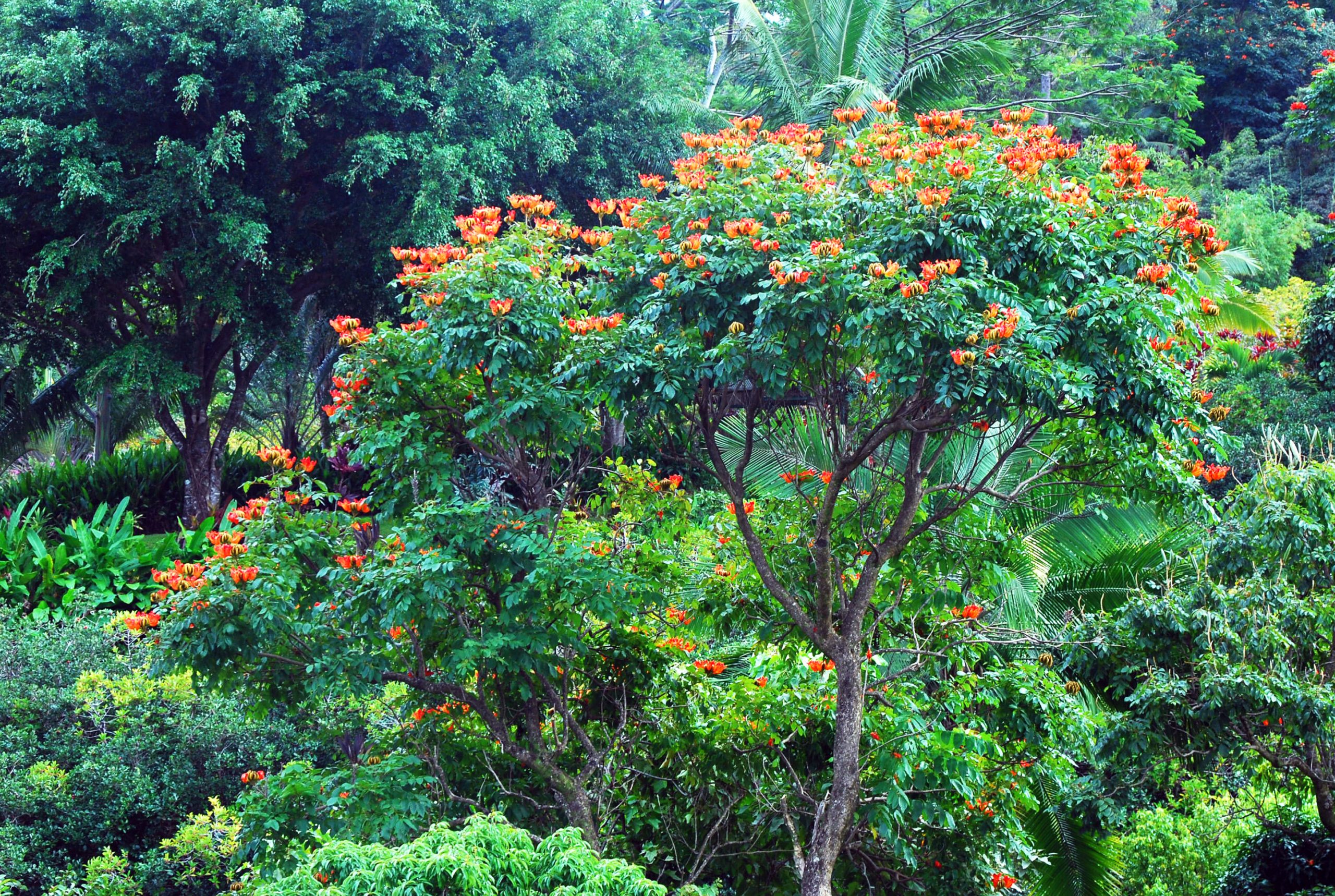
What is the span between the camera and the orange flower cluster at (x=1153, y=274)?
15.1 ft

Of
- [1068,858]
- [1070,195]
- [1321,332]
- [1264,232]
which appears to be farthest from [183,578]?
[1264,232]

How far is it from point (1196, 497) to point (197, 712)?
778cm

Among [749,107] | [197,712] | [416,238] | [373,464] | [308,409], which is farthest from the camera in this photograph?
[308,409]

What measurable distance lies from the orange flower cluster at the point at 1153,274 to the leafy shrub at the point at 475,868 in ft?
→ 10.4

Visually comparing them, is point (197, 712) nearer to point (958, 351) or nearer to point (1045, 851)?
point (1045, 851)

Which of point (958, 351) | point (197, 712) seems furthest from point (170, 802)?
point (958, 351)

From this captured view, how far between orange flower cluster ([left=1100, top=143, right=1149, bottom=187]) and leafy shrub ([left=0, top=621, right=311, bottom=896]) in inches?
262

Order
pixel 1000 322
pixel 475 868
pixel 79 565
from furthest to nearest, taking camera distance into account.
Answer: pixel 79 565 < pixel 1000 322 < pixel 475 868

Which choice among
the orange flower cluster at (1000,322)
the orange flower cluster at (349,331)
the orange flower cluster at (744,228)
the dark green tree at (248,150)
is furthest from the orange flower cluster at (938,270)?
the dark green tree at (248,150)

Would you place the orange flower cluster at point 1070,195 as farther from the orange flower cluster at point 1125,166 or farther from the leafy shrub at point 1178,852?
the leafy shrub at point 1178,852

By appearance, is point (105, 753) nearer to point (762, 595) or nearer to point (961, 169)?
point (762, 595)

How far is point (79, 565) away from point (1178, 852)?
10830 mm

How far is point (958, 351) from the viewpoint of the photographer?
4.46 m

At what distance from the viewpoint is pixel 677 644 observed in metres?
6.39
